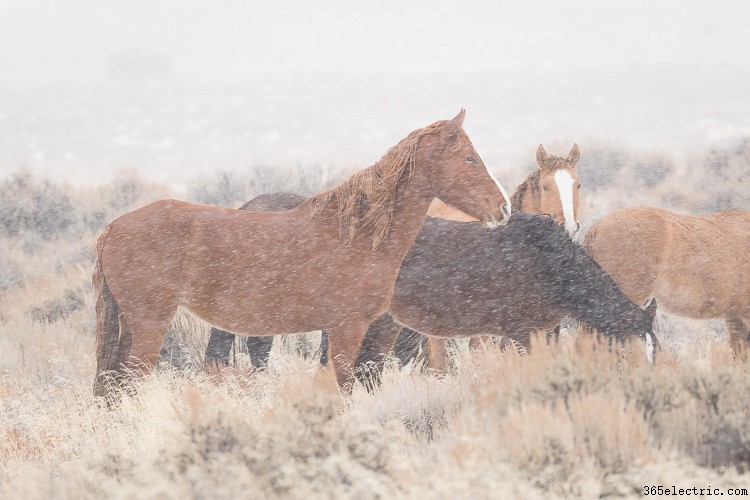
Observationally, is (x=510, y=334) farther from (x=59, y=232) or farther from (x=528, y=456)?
(x=59, y=232)

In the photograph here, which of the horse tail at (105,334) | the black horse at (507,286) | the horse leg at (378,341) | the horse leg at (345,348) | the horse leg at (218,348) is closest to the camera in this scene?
the horse leg at (345,348)

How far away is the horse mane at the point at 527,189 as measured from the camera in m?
7.68

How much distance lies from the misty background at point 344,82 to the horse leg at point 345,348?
11688mm

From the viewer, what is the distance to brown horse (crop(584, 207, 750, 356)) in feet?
22.0

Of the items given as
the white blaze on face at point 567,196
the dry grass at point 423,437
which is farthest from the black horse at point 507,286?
the white blaze on face at point 567,196

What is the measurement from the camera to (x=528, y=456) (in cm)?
380

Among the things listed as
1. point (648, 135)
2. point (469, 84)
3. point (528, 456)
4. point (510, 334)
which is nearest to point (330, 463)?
point (528, 456)

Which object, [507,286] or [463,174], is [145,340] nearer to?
[463,174]

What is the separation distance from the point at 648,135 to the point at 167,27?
111340 mm

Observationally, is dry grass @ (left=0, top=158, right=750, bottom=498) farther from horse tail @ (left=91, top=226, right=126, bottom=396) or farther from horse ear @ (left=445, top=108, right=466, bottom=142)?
horse ear @ (left=445, top=108, right=466, bottom=142)

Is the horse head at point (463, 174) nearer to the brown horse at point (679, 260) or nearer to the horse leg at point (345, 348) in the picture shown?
the horse leg at point (345, 348)

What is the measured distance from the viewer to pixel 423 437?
4.84 m

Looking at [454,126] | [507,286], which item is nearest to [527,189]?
[507,286]

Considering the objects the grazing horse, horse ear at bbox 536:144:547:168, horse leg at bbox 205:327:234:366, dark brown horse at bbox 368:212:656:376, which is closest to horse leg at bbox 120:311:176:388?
the grazing horse
